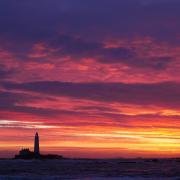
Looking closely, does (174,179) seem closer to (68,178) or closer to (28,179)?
(68,178)

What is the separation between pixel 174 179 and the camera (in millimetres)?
49062

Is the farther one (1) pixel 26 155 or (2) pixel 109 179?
(1) pixel 26 155

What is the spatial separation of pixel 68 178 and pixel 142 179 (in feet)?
24.0

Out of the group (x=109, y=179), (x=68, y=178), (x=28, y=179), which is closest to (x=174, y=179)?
(x=109, y=179)

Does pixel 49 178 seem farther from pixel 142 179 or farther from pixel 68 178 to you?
pixel 142 179

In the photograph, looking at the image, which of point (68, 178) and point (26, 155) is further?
point (26, 155)

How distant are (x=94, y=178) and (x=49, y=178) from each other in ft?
14.6

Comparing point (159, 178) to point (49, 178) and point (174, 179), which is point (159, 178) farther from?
point (49, 178)

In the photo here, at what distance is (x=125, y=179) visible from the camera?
4903cm

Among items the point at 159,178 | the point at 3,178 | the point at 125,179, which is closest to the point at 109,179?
the point at 125,179

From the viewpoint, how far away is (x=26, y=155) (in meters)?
119

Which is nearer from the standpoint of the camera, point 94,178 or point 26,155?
point 94,178

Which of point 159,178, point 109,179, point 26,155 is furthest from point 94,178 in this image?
point 26,155

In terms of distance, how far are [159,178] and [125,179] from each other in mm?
3788
